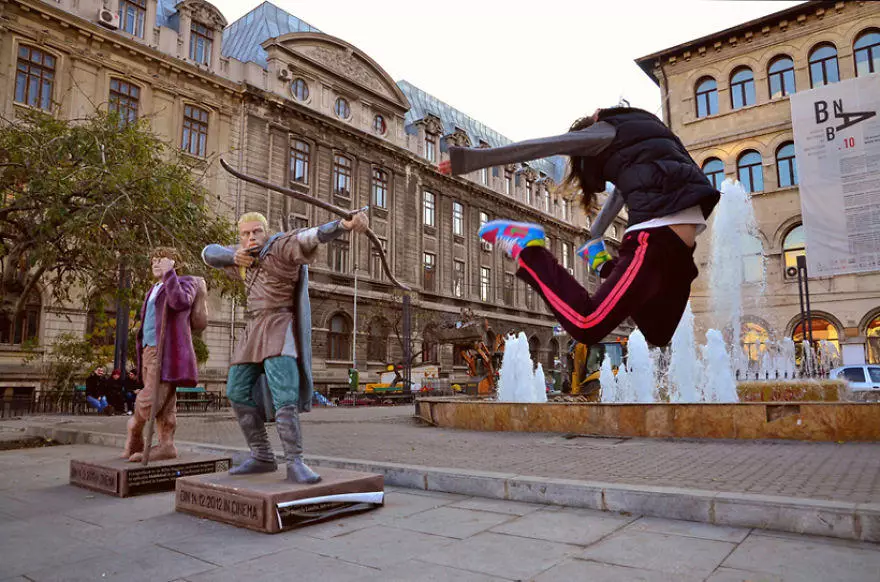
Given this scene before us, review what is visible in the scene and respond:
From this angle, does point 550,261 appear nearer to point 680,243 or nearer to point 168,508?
point 680,243

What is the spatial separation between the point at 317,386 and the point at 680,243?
2592cm

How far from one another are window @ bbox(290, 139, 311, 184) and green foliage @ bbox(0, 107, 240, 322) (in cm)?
1977

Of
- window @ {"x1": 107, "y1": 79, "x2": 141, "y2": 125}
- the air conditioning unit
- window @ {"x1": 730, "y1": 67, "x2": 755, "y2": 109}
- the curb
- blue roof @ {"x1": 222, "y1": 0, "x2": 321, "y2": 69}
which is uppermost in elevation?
blue roof @ {"x1": 222, "y1": 0, "x2": 321, "y2": 69}

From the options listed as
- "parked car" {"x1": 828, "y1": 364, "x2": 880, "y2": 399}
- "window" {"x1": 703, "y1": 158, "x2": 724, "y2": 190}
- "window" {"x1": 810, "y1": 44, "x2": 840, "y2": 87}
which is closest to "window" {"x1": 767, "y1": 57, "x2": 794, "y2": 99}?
"window" {"x1": 810, "y1": 44, "x2": 840, "y2": 87}

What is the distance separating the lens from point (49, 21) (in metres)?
21.0

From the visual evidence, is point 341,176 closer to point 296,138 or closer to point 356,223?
point 296,138

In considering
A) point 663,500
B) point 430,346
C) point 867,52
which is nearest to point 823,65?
point 867,52

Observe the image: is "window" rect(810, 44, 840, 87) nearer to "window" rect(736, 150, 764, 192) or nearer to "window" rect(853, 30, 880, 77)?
"window" rect(853, 30, 880, 77)

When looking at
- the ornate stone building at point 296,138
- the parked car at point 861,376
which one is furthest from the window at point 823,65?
the parked car at point 861,376

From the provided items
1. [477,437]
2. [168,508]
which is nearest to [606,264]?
[168,508]

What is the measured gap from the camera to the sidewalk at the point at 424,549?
2.87m

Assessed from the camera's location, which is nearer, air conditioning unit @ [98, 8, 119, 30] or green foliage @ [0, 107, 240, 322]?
green foliage @ [0, 107, 240, 322]

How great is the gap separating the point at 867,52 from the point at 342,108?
24075 mm

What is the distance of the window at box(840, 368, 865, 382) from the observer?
51.8ft
